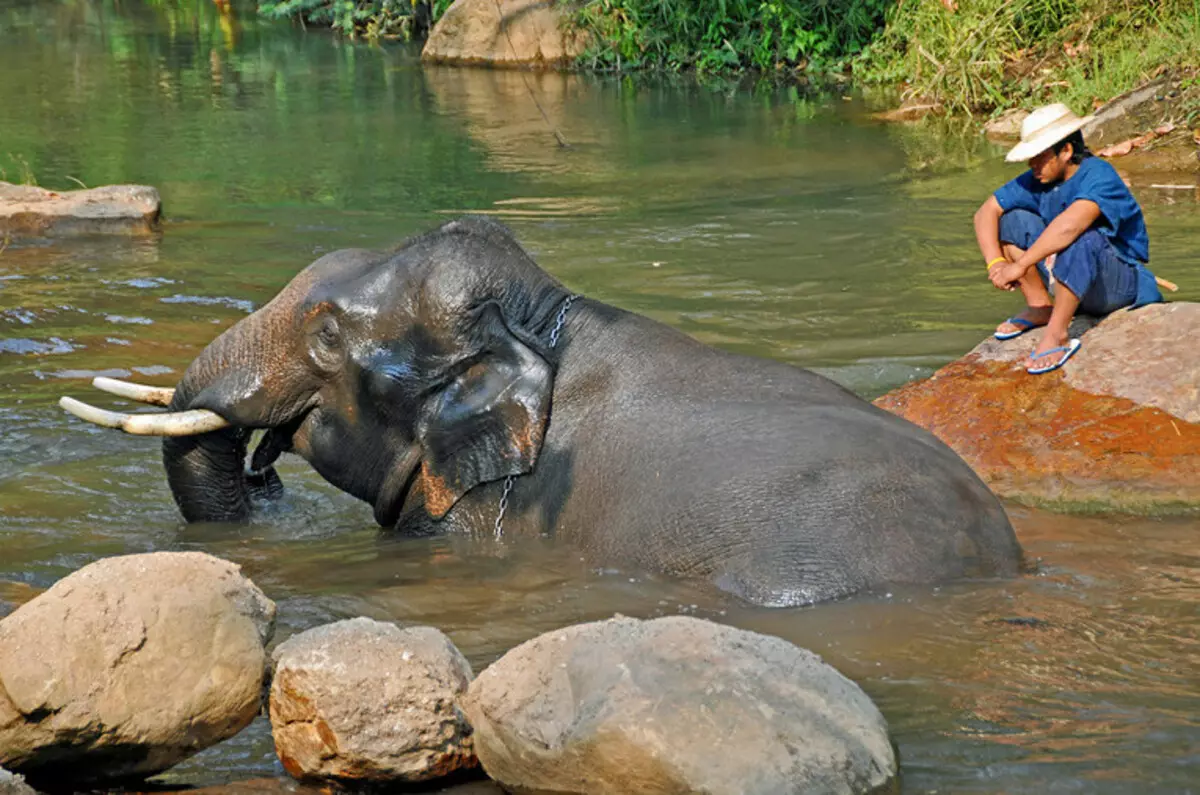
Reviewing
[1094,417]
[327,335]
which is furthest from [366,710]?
[1094,417]

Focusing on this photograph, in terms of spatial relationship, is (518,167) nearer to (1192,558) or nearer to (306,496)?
(306,496)

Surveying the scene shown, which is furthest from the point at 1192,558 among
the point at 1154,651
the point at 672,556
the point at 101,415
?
the point at 101,415

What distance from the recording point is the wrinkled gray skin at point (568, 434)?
220 inches

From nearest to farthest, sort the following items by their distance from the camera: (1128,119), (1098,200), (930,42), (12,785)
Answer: (12,785), (1098,200), (1128,119), (930,42)

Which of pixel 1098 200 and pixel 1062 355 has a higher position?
pixel 1098 200

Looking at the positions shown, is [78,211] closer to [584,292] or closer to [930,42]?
[584,292]

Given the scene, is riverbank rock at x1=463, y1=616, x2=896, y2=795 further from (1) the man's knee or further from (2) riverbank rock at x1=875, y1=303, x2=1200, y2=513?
(1) the man's knee

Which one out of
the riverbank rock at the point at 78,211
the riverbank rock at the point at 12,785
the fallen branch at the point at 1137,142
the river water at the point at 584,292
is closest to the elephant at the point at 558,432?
the river water at the point at 584,292

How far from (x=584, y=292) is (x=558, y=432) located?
5.28m

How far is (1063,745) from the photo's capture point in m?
4.52

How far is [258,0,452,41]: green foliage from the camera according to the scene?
30.7 metres

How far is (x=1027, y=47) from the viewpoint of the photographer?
1964cm

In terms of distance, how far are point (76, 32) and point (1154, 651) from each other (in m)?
29.0

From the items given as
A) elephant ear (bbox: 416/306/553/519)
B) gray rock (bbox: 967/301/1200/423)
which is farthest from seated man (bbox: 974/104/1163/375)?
elephant ear (bbox: 416/306/553/519)
